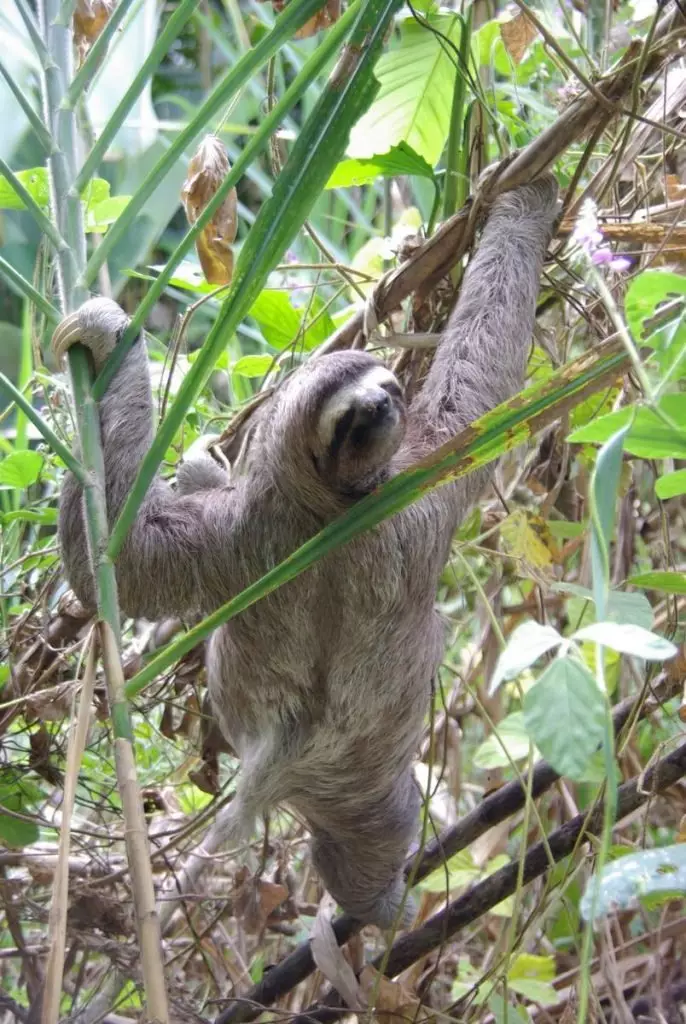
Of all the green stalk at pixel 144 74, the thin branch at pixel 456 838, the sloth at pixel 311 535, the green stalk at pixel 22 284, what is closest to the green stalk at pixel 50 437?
the green stalk at pixel 22 284

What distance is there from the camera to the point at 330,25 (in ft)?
9.16

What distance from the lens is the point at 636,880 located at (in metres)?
1.48

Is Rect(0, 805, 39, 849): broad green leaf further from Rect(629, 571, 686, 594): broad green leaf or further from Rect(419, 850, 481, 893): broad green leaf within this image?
Rect(629, 571, 686, 594): broad green leaf

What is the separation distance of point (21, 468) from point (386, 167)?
1.56 m

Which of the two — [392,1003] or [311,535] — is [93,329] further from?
[392,1003]

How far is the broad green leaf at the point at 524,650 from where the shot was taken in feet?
4.36

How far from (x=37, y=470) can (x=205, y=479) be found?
1.83 ft

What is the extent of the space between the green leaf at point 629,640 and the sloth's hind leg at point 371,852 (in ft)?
7.57

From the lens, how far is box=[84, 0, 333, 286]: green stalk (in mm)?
2078

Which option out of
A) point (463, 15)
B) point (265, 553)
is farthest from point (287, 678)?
point (463, 15)

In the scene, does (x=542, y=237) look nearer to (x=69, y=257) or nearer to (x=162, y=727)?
(x=69, y=257)

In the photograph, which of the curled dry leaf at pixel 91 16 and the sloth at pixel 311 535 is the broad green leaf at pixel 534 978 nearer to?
the sloth at pixel 311 535

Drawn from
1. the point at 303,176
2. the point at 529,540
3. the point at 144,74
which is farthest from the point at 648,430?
the point at 529,540

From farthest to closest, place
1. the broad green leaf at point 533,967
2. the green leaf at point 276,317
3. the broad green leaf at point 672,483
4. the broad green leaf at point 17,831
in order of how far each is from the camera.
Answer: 1. the broad green leaf at point 17,831
2. the green leaf at point 276,317
3. the broad green leaf at point 533,967
4. the broad green leaf at point 672,483
